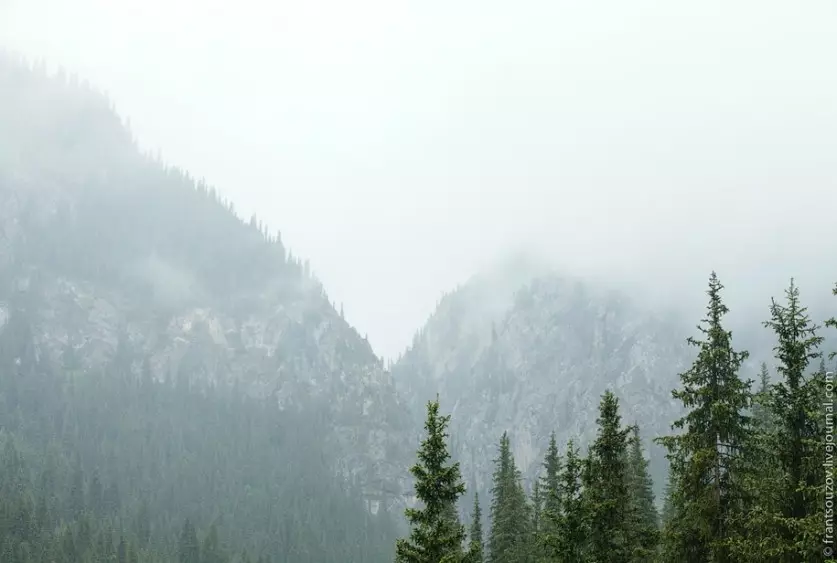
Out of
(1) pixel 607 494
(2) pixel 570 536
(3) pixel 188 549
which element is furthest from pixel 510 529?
(3) pixel 188 549

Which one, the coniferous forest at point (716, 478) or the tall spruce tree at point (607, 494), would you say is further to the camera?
the tall spruce tree at point (607, 494)

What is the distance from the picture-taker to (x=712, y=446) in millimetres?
24562

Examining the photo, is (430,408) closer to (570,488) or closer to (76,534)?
(570,488)

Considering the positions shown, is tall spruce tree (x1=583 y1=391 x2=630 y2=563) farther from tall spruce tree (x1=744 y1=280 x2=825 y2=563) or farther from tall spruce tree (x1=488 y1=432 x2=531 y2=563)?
tall spruce tree (x1=488 y1=432 x2=531 y2=563)

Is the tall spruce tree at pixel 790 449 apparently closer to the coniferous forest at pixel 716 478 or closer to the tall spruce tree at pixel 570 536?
the coniferous forest at pixel 716 478

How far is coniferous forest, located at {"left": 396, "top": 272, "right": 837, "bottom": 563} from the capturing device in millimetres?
21109

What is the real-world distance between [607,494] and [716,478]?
4.65 m

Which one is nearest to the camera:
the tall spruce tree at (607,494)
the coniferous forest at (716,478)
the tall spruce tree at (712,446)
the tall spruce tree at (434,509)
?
the coniferous forest at (716,478)

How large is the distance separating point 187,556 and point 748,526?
17457cm

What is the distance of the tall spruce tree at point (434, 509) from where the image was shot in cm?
2486

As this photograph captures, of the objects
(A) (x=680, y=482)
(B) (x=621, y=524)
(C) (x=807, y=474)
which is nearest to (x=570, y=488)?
(B) (x=621, y=524)

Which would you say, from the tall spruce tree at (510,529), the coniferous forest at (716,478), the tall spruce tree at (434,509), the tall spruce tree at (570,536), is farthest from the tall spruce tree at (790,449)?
the tall spruce tree at (510,529)

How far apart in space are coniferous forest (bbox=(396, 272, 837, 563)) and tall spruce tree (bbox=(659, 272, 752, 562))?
0.04 metres

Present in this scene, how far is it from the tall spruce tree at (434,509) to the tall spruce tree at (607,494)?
17.1 ft
